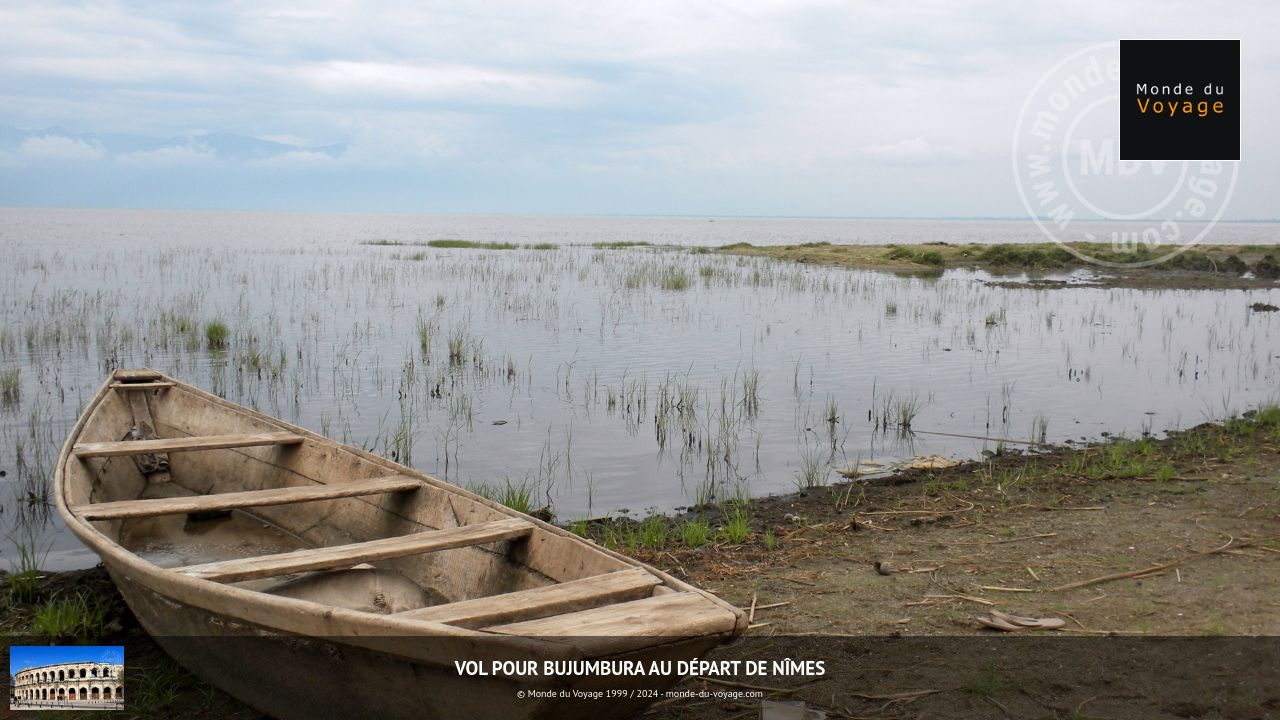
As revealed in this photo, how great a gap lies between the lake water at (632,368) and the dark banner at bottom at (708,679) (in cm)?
300

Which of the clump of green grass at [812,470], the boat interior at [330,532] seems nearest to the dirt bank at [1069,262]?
the clump of green grass at [812,470]

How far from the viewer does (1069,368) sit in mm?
13648

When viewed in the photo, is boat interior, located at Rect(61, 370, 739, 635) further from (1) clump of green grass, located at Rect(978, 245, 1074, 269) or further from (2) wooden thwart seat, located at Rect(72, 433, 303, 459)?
(1) clump of green grass, located at Rect(978, 245, 1074, 269)

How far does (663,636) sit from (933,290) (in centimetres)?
2319

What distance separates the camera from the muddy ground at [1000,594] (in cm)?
397

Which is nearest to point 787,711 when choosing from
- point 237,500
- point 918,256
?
point 237,500

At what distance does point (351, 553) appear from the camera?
409cm

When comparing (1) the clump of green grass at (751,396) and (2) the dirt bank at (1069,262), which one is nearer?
(1) the clump of green grass at (751,396)

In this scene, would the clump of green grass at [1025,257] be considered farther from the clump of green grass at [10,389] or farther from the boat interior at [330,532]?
the boat interior at [330,532]

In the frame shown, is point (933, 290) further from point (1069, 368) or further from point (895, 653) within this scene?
point (895, 653)

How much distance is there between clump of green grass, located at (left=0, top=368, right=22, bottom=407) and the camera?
10.3 meters

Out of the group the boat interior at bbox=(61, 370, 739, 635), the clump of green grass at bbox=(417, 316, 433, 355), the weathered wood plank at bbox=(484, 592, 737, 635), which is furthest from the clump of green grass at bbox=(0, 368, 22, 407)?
the weathered wood plank at bbox=(484, 592, 737, 635)

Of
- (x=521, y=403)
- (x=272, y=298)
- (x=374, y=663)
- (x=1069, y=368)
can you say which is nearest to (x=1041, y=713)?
(x=374, y=663)

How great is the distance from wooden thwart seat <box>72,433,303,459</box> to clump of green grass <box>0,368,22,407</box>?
5499 mm
